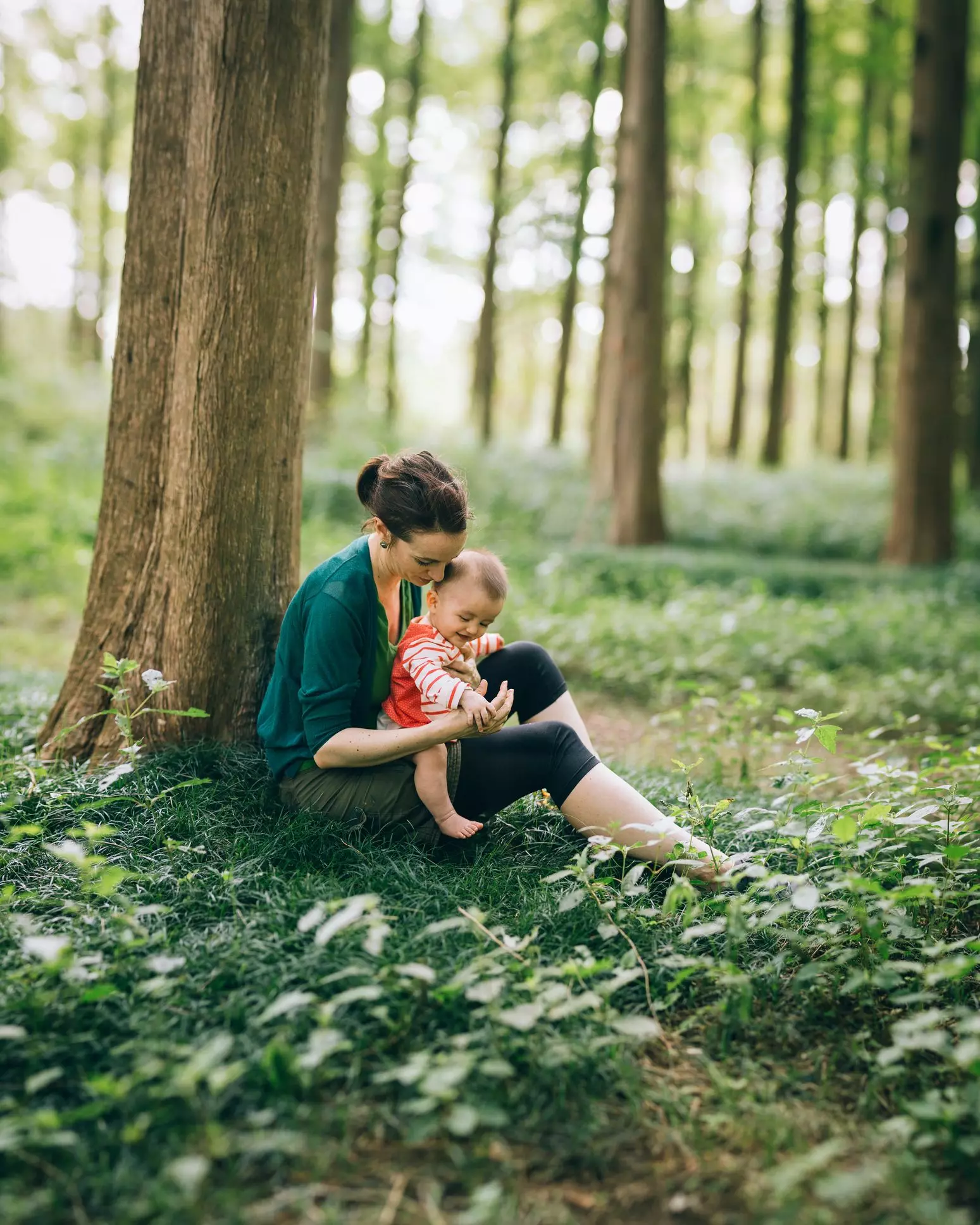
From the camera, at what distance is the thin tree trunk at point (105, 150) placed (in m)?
22.5

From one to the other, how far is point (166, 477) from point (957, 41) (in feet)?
38.0

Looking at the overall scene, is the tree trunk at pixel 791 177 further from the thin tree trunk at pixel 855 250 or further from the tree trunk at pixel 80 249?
the tree trunk at pixel 80 249

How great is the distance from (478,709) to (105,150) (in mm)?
25219

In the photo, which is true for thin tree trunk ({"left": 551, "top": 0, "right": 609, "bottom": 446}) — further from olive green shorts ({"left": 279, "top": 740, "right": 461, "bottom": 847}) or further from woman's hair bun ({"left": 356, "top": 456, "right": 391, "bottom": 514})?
olive green shorts ({"left": 279, "top": 740, "right": 461, "bottom": 847})

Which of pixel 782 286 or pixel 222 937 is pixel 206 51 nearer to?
pixel 222 937

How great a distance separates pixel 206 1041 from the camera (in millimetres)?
2250

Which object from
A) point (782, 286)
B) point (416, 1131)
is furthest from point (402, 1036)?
point (782, 286)

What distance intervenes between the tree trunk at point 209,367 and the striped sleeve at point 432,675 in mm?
895

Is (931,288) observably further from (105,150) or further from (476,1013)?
(105,150)

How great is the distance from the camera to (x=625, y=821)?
3234 mm

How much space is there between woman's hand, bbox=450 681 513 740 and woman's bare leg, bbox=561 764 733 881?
39 centimetres

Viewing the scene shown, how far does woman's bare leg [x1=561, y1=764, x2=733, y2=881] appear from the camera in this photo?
315 cm

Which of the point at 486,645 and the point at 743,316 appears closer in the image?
the point at 486,645

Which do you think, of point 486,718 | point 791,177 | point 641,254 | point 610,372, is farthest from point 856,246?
point 486,718
